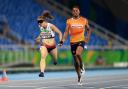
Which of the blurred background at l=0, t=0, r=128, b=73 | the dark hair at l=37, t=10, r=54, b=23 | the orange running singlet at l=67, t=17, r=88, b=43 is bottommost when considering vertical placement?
the blurred background at l=0, t=0, r=128, b=73

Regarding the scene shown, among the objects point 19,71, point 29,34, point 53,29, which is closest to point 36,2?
point 29,34

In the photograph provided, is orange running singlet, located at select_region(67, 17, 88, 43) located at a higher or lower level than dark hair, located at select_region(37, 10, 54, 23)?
lower

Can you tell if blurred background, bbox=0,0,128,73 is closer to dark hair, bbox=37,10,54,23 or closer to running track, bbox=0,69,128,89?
running track, bbox=0,69,128,89

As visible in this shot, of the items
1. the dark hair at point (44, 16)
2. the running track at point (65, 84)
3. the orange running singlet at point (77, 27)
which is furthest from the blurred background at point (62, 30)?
the dark hair at point (44, 16)

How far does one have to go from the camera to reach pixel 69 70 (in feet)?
96.6

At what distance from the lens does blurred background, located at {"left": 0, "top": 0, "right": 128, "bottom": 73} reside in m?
27.7

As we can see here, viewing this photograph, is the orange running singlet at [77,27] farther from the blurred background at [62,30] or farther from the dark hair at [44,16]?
the blurred background at [62,30]

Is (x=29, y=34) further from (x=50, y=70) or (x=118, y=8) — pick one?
(x=118, y=8)

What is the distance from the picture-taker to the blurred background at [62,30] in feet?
91.0

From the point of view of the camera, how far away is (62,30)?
36156 millimetres

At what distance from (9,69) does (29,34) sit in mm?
7422

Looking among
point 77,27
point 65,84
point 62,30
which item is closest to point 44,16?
point 77,27

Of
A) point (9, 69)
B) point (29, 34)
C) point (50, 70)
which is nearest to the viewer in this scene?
point (9, 69)

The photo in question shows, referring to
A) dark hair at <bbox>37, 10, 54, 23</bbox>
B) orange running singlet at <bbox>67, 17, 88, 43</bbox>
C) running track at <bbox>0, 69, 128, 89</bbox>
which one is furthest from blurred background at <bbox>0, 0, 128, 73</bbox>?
dark hair at <bbox>37, 10, 54, 23</bbox>
